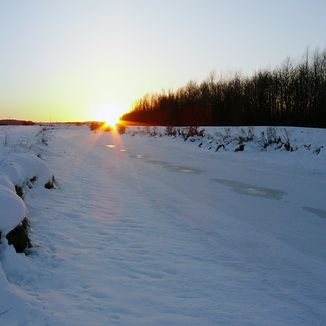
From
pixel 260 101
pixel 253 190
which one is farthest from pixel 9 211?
pixel 260 101

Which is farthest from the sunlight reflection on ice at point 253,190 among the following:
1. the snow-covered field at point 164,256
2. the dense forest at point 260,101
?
the dense forest at point 260,101

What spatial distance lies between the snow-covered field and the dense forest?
27966 millimetres

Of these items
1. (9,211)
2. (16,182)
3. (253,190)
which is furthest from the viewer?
(253,190)

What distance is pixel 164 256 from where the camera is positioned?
11.6 ft

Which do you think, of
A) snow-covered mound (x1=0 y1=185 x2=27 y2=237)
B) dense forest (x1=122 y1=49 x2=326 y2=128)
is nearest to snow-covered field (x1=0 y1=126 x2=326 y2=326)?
snow-covered mound (x1=0 y1=185 x2=27 y2=237)

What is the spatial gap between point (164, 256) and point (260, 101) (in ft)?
153

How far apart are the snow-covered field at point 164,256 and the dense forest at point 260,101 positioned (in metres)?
28.0

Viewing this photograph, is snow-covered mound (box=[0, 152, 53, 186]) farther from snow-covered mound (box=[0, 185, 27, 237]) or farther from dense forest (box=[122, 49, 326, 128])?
dense forest (box=[122, 49, 326, 128])

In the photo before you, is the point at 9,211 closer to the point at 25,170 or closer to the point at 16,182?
the point at 16,182

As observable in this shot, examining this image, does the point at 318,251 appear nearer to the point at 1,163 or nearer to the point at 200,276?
the point at 200,276

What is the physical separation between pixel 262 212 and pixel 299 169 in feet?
20.2

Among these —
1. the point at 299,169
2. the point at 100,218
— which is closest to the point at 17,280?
the point at 100,218

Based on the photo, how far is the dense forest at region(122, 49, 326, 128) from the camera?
37594 millimetres

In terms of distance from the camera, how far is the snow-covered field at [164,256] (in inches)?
94.6
